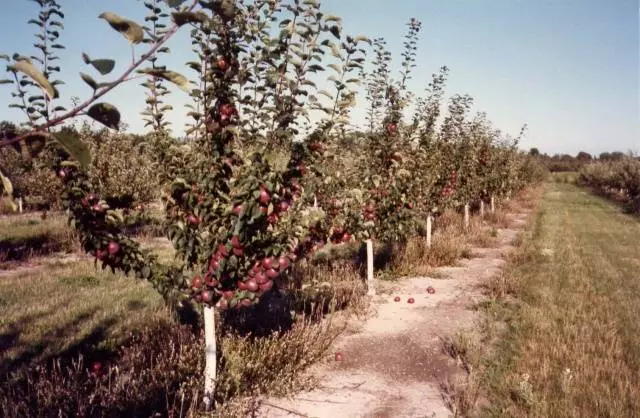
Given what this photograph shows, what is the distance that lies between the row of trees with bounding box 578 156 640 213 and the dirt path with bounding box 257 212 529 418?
2171 centimetres

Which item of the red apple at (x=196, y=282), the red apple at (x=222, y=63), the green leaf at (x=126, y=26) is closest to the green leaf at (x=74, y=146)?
the green leaf at (x=126, y=26)

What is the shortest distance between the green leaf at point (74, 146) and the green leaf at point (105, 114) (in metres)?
0.08

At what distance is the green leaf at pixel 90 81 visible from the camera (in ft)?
2.52

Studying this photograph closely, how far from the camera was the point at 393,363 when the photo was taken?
5.35 meters

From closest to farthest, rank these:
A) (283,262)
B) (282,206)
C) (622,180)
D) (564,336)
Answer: (282,206)
(283,262)
(564,336)
(622,180)

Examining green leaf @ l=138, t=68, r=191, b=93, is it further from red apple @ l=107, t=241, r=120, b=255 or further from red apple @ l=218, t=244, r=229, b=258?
red apple @ l=107, t=241, r=120, b=255

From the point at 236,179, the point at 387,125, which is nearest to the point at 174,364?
the point at 236,179

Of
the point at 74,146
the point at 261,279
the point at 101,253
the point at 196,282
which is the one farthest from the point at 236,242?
the point at 74,146

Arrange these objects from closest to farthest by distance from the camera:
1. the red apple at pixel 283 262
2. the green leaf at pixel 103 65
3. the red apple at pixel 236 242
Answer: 1. the green leaf at pixel 103 65
2. the red apple at pixel 236 242
3. the red apple at pixel 283 262

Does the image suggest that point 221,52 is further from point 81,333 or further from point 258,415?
point 81,333

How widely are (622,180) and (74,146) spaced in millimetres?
37501

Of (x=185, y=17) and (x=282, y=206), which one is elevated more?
(x=185, y=17)

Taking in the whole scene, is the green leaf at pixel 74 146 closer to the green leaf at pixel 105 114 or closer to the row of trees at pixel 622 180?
the green leaf at pixel 105 114

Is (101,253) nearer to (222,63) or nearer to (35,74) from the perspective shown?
(222,63)
